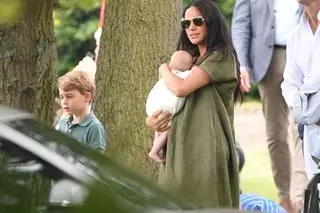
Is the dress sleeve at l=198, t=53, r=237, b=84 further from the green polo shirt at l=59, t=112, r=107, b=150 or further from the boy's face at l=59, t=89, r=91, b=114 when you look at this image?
the boy's face at l=59, t=89, r=91, b=114

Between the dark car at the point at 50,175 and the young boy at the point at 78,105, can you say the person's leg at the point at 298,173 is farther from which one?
the dark car at the point at 50,175

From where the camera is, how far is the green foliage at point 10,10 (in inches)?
134

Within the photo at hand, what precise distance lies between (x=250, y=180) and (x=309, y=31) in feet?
16.2

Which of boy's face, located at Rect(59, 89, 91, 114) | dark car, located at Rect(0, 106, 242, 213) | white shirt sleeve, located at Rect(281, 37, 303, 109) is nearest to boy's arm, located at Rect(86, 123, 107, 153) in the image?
boy's face, located at Rect(59, 89, 91, 114)

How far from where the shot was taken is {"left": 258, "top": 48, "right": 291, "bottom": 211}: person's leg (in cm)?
969

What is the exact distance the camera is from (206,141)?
22.9ft

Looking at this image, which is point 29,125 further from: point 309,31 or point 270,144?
point 270,144

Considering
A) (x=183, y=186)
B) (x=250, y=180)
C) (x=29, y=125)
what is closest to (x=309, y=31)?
(x=183, y=186)

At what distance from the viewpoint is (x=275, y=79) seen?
32.0 feet

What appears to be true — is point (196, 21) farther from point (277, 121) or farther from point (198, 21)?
point (277, 121)

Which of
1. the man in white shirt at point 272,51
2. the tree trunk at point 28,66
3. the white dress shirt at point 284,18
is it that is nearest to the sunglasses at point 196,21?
the tree trunk at point 28,66

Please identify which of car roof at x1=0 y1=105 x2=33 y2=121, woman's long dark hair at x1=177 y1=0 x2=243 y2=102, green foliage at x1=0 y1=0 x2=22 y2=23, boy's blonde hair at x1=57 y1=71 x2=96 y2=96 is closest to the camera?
green foliage at x1=0 y1=0 x2=22 y2=23

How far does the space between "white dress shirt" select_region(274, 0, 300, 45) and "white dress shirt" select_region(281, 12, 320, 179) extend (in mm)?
2231

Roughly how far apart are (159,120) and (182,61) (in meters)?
0.40
